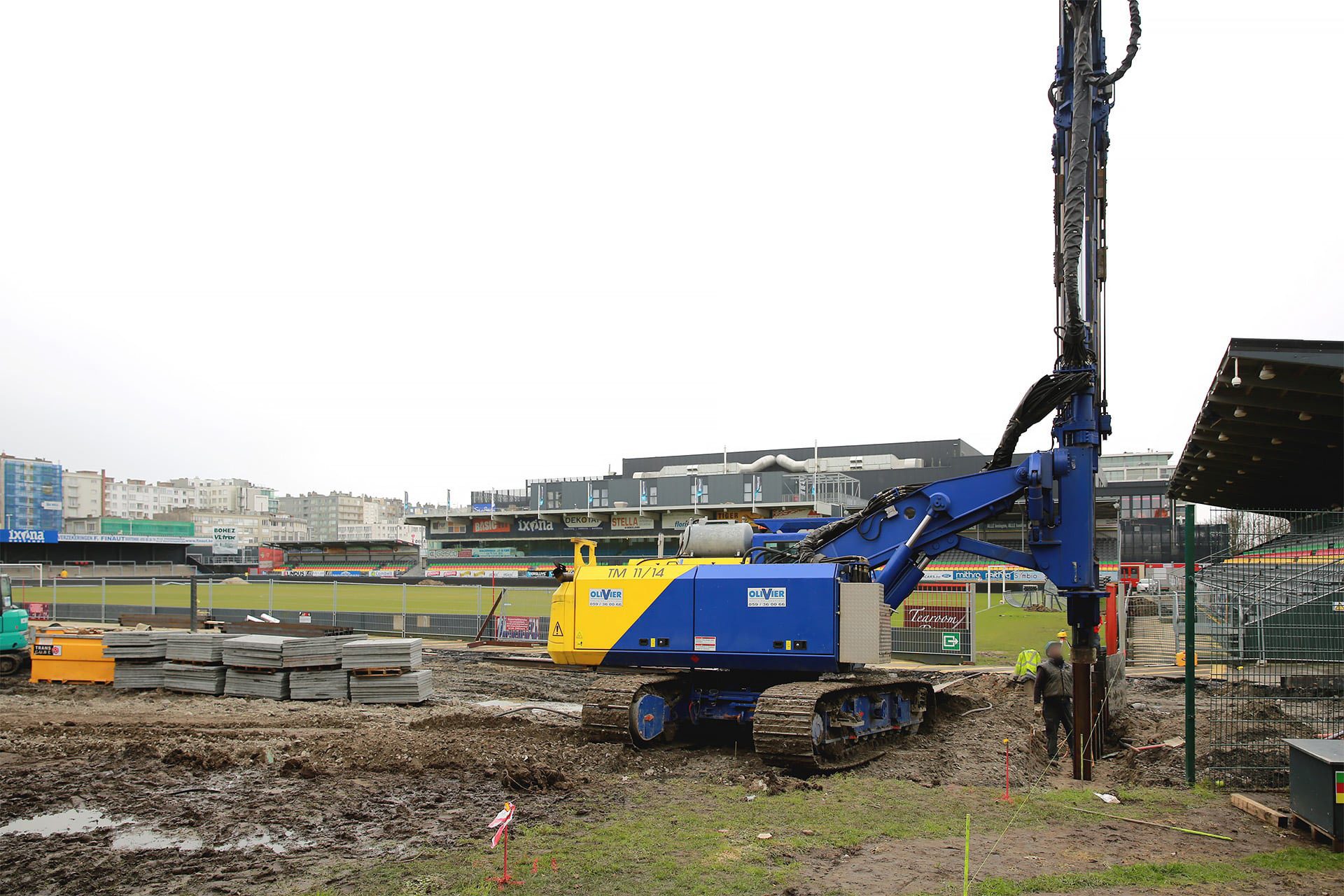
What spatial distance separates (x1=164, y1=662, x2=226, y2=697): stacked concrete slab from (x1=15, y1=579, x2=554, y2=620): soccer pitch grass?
45.8ft

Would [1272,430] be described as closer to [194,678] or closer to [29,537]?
[194,678]

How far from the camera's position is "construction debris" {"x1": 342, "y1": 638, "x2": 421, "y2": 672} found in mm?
17344

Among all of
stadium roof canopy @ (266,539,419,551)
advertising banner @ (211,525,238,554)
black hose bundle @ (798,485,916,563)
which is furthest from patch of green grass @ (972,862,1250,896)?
advertising banner @ (211,525,238,554)

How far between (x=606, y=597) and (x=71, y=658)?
1352cm

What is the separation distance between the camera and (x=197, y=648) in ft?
60.8

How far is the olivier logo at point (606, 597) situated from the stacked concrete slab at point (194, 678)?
9.29 meters

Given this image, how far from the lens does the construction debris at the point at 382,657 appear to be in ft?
56.9

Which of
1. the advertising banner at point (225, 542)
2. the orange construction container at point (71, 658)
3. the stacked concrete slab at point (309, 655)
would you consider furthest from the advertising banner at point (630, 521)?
the stacked concrete slab at point (309, 655)

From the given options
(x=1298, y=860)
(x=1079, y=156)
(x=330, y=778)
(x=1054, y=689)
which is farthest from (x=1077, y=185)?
(x=330, y=778)

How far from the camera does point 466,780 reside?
10758 mm

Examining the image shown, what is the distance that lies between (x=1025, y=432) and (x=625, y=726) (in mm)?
6399

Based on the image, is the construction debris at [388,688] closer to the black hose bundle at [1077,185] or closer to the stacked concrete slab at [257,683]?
the stacked concrete slab at [257,683]

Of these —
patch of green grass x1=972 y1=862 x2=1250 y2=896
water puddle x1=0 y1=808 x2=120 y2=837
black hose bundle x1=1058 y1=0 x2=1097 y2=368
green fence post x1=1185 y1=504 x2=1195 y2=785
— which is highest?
black hose bundle x1=1058 y1=0 x2=1097 y2=368

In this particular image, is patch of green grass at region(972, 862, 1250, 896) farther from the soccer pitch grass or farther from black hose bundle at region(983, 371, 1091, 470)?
the soccer pitch grass
